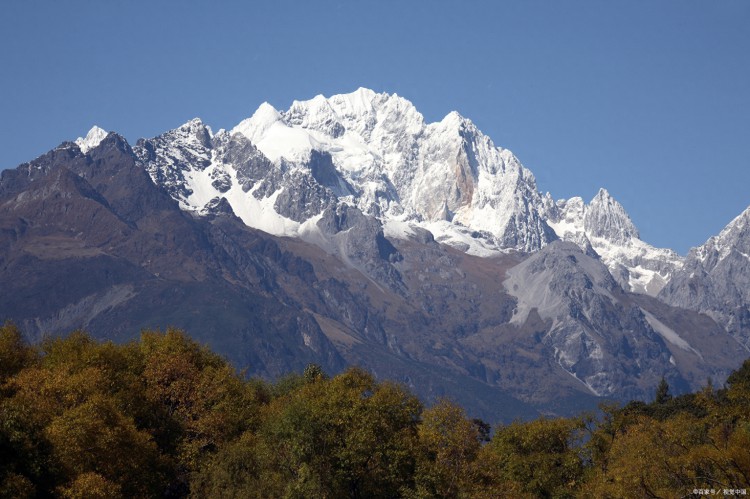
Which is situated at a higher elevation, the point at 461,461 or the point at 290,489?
the point at 461,461

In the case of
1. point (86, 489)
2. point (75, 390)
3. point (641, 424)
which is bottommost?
point (86, 489)

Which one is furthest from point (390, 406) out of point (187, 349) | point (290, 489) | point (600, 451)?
point (600, 451)

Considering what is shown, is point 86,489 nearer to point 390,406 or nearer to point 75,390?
point 75,390

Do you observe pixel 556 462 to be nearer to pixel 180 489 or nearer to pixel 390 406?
pixel 390 406

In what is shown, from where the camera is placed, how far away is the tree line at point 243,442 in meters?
100

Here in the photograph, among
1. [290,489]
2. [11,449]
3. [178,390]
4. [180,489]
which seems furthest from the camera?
[178,390]

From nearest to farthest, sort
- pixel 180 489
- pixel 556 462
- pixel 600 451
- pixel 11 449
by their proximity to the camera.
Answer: pixel 11 449, pixel 180 489, pixel 556 462, pixel 600 451

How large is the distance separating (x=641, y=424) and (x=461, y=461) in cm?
5699

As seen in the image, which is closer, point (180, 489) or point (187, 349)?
point (180, 489)

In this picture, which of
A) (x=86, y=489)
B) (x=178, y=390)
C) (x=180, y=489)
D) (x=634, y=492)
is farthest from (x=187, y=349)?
(x=634, y=492)

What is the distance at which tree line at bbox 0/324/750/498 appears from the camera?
10000cm

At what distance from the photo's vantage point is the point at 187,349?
150125 millimetres

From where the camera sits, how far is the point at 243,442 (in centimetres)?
12025

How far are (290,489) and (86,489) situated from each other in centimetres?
1983
